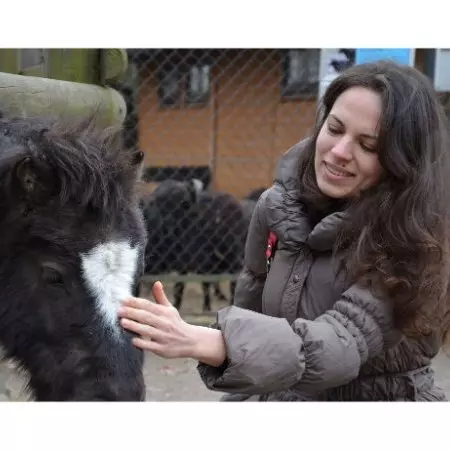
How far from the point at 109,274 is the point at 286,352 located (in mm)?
516

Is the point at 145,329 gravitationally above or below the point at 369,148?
below

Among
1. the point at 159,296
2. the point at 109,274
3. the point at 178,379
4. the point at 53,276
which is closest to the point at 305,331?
the point at 159,296

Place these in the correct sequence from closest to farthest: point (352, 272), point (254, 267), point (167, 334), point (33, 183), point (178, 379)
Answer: point (167, 334) → point (352, 272) → point (33, 183) → point (254, 267) → point (178, 379)

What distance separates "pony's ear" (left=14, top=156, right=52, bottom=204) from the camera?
5.13 feet

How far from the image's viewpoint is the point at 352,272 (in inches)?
54.0

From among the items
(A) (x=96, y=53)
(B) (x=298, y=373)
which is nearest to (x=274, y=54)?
(A) (x=96, y=53)

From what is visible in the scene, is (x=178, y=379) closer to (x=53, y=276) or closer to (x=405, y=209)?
(x=53, y=276)

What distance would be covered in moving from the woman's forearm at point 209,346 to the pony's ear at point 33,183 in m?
0.64

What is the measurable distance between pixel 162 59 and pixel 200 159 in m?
1.49

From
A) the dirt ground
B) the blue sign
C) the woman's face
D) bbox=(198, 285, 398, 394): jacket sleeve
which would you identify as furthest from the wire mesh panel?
bbox=(198, 285, 398, 394): jacket sleeve

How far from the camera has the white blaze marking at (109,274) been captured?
4.74 ft

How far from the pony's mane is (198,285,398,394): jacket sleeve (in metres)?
0.53

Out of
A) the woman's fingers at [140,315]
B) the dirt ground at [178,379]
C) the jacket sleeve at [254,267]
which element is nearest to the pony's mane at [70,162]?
the jacket sleeve at [254,267]

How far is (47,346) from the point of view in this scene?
1506 mm
